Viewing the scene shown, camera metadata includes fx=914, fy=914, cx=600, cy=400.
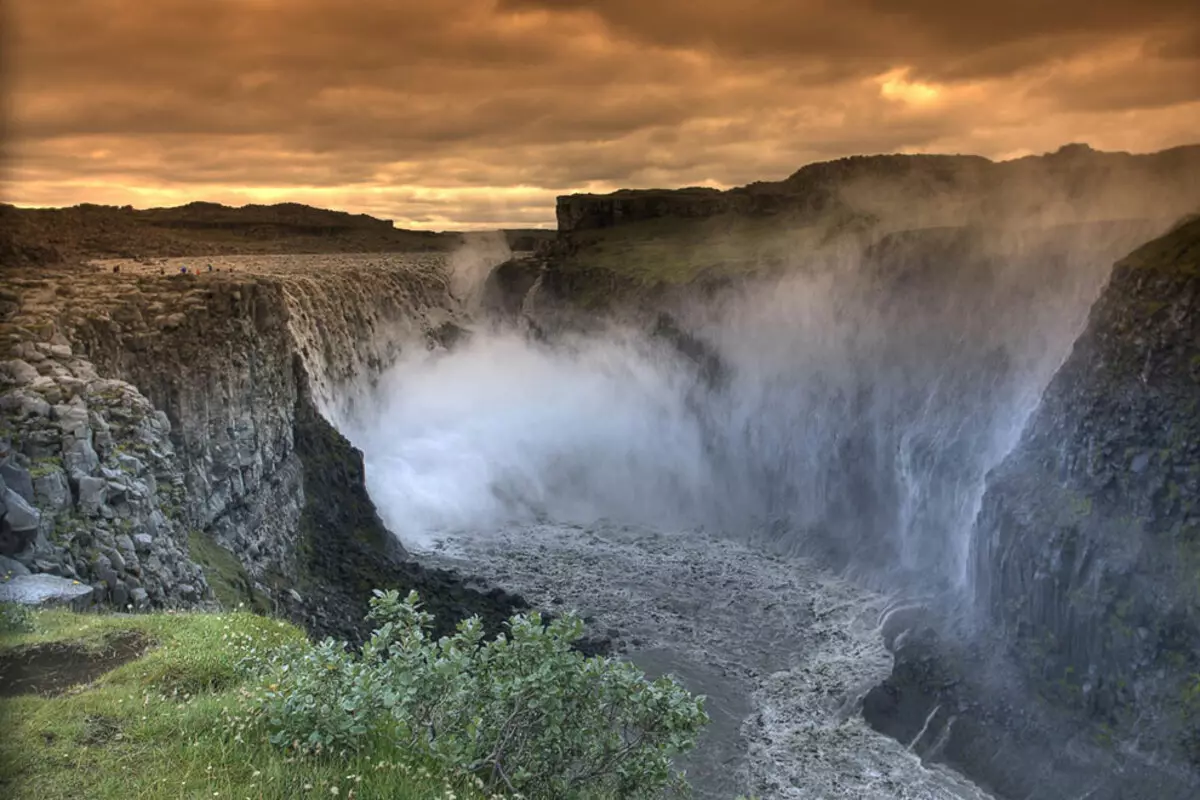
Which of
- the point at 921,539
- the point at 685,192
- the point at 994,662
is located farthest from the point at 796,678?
the point at 685,192

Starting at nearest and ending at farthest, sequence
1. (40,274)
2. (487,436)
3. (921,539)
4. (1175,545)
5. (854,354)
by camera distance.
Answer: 1. (1175,545)
2. (40,274)
3. (921,539)
4. (854,354)
5. (487,436)

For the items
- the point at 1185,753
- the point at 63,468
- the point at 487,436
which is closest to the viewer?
the point at 63,468

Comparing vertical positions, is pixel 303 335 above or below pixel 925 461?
above

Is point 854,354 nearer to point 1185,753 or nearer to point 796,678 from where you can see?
point 796,678

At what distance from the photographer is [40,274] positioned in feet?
113

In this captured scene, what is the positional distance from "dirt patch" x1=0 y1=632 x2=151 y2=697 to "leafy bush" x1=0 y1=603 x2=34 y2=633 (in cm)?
37

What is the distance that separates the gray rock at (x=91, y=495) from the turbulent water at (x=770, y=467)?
18526 millimetres

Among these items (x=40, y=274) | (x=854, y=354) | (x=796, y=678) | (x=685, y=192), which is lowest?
(x=796, y=678)

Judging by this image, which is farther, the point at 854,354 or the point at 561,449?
the point at 561,449

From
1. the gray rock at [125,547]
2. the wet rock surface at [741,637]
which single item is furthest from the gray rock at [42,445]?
the wet rock surface at [741,637]

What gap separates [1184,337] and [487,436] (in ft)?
141

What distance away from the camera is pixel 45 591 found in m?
15.7

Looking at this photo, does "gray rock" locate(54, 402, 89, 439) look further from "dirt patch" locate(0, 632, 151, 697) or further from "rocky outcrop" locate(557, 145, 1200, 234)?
"rocky outcrop" locate(557, 145, 1200, 234)

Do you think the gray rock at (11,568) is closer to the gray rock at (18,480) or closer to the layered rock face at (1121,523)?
the gray rock at (18,480)
